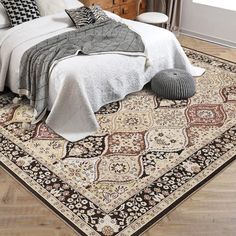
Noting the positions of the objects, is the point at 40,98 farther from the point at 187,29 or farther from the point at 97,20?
the point at 187,29

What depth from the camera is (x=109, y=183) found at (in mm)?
2428

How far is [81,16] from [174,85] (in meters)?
1.07

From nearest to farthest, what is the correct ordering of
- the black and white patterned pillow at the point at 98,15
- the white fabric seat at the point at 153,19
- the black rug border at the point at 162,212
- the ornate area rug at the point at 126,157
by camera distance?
the black rug border at the point at 162,212 → the ornate area rug at the point at 126,157 → the black and white patterned pillow at the point at 98,15 → the white fabric seat at the point at 153,19

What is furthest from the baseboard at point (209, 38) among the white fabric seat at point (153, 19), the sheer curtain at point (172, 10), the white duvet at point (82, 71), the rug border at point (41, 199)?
the rug border at point (41, 199)

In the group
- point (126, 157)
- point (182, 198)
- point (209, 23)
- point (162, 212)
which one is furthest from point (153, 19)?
point (162, 212)

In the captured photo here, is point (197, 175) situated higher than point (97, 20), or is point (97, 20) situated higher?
point (97, 20)

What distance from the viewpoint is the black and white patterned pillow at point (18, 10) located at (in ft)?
11.4

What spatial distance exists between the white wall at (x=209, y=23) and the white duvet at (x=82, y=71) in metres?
1.04

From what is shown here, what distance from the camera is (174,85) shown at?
3.34 m

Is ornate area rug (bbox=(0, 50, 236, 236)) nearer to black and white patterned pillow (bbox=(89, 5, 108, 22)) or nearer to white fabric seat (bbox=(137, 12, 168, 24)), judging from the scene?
black and white patterned pillow (bbox=(89, 5, 108, 22))

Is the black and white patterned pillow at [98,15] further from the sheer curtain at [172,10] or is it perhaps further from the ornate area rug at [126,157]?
the sheer curtain at [172,10]

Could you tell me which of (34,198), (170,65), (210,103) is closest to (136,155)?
(34,198)

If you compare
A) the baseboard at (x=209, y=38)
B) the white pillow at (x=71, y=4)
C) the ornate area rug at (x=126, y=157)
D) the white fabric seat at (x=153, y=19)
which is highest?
the white pillow at (x=71, y=4)

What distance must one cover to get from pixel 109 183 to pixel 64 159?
401 millimetres
